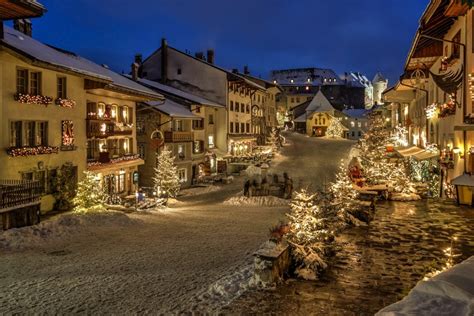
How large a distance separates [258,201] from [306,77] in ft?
376

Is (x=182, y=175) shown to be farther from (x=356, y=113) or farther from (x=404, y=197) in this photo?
(x=356, y=113)

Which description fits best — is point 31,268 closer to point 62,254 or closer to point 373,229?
point 62,254

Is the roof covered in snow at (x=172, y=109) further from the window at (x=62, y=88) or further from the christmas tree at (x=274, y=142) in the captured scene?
the christmas tree at (x=274, y=142)

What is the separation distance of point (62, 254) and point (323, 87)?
422ft

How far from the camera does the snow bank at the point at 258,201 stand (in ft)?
96.5

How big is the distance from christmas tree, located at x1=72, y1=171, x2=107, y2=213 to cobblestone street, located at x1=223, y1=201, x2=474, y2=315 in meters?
14.5

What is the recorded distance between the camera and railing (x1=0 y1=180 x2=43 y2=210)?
18.5 m

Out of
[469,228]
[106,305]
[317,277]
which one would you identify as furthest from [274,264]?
[469,228]

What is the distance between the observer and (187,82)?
Answer: 2314 inches

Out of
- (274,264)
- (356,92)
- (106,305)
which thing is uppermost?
(356,92)

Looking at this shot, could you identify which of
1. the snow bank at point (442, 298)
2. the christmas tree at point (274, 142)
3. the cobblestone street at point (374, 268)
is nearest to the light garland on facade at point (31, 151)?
the cobblestone street at point (374, 268)

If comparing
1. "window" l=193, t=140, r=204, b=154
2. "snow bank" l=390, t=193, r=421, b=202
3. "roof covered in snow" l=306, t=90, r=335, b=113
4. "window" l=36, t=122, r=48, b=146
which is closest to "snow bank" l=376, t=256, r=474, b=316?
"snow bank" l=390, t=193, r=421, b=202

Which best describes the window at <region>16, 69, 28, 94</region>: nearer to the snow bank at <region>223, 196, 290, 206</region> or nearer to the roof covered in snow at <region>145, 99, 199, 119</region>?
the snow bank at <region>223, 196, 290, 206</region>

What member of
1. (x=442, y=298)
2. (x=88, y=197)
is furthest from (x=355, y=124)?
(x=442, y=298)
